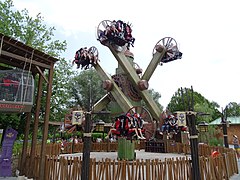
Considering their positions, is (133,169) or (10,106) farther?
(10,106)

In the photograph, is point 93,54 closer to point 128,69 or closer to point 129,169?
point 128,69

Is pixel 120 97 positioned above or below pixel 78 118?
above

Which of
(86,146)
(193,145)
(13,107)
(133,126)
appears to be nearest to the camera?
(86,146)

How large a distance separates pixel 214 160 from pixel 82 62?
11240mm

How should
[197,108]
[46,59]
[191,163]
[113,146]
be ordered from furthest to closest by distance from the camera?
[197,108], [113,146], [46,59], [191,163]

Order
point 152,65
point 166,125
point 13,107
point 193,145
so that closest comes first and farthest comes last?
point 193,145, point 13,107, point 166,125, point 152,65

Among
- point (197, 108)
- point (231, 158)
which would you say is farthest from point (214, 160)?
point (197, 108)

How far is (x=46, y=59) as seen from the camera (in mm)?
8492

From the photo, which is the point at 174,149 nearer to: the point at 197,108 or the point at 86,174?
the point at 86,174

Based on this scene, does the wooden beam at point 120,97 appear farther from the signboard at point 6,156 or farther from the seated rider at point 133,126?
the signboard at point 6,156

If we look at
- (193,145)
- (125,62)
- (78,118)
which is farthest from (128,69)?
(193,145)

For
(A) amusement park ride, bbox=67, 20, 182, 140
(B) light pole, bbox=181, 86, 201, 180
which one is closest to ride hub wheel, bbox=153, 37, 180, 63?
(A) amusement park ride, bbox=67, 20, 182, 140

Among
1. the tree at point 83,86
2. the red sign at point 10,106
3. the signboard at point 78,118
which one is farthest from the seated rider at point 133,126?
the tree at point 83,86

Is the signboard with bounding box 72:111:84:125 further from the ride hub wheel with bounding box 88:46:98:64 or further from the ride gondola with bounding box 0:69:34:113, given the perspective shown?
the ride hub wheel with bounding box 88:46:98:64
